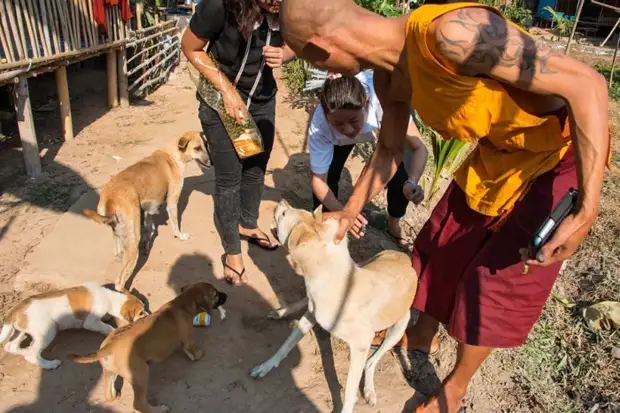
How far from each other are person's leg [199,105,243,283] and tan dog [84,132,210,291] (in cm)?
73

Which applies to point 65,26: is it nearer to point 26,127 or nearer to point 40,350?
point 26,127

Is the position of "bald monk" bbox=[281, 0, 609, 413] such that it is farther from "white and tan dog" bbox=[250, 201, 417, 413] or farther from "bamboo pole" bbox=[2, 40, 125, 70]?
"bamboo pole" bbox=[2, 40, 125, 70]

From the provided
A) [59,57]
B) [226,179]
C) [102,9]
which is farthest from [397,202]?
[102,9]

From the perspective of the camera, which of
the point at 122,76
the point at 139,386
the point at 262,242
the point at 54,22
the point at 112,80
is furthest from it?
the point at 122,76

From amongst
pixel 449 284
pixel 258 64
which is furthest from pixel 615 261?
pixel 258 64

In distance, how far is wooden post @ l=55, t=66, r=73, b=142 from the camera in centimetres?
645

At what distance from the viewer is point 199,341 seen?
10.9 ft

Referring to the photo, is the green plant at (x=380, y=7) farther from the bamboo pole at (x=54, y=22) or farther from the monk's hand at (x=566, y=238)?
the monk's hand at (x=566, y=238)

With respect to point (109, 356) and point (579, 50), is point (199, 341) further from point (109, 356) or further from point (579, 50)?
point (579, 50)

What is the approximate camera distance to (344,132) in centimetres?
362

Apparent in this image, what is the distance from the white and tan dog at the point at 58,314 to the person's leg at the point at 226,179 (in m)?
0.83

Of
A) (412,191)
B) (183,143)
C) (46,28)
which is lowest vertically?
(183,143)

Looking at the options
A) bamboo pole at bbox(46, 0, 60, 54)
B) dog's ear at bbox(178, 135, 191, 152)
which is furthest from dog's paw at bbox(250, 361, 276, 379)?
bamboo pole at bbox(46, 0, 60, 54)

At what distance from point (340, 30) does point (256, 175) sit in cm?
234
